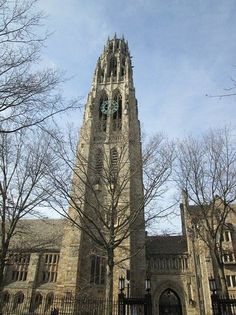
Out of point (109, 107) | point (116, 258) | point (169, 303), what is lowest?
point (169, 303)

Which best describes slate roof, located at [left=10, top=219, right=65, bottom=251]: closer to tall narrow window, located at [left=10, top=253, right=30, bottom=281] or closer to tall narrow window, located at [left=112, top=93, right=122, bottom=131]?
tall narrow window, located at [left=10, top=253, right=30, bottom=281]

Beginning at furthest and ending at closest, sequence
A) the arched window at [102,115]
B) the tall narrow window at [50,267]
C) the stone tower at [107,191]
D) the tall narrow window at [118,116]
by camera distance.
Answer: the arched window at [102,115], the tall narrow window at [118,116], the tall narrow window at [50,267], the stone tower at [107,191]

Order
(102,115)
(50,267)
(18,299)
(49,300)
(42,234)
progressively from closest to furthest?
(49,300) < (18,299) < (50,267) < (42,234) < (102,115)

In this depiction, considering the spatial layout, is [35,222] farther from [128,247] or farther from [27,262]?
[128,247]

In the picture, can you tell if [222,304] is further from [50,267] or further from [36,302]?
[50,267]

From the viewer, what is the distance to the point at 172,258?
26.6 metres

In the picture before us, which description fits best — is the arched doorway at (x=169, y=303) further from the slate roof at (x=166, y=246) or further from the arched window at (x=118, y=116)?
the arched window at (x=118, y=116)

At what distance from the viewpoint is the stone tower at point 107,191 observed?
623 inches

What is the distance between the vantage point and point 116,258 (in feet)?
73.8

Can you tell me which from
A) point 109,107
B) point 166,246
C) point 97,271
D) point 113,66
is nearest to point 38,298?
point 97,271

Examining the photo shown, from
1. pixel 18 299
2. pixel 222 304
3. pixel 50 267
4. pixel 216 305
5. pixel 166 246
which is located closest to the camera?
pixel 216 305

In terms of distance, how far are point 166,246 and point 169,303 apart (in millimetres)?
5604

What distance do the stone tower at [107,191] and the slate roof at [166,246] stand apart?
349 centimetres

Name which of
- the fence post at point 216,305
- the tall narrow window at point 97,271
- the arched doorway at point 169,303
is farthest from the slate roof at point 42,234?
the fence post at point 216,305
